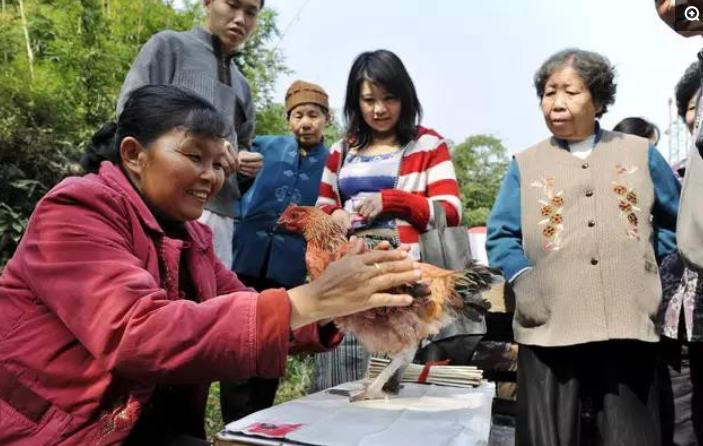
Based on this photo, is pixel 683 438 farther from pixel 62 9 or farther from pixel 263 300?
pixel 62 9

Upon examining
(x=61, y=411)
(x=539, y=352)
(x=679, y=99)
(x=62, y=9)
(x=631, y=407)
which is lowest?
(x=631, y=407)

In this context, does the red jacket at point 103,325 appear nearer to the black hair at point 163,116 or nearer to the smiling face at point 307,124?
the black hair at point 163,116

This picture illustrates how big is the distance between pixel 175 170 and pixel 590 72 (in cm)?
192

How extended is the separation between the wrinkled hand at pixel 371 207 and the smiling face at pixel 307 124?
116cm

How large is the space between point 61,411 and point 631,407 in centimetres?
202

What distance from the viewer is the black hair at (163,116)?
64.7 inches

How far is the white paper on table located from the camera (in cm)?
148

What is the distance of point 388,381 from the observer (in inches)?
84.0

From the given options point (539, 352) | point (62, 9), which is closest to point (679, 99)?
point (539, 352)

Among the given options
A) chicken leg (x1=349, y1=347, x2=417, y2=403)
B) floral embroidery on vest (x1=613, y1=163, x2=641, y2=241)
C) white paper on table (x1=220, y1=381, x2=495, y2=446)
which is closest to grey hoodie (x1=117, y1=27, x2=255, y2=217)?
chicken leg (x1=349, y1=347, x2=417, y2=403)

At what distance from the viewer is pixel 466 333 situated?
2830 millimetres

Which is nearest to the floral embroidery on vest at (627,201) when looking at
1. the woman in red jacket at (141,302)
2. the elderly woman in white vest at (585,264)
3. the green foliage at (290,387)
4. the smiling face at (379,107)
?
the elderly woman in white vest at (585,264)

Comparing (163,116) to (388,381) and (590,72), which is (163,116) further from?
(590,72)

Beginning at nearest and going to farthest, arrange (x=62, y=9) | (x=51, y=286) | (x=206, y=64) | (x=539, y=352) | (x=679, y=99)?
(x=51, y=286)
(x=539, y=352)
(x=206, y=64)
(x=679, y=99)
(x=62, y=9)
